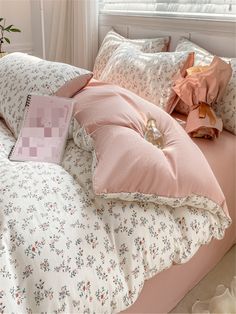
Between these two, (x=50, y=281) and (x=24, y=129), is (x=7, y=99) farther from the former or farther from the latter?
(x=50, y=281)

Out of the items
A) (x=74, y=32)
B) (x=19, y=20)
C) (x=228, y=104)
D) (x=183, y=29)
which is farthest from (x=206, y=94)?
(x=19, y=20)

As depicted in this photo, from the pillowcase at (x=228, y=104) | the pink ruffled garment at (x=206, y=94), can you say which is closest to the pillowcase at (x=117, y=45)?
the pillowcase at (x=228, y=104)

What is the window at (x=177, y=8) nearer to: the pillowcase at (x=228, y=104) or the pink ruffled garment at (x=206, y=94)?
the pillowcase at (x=228, y=104)

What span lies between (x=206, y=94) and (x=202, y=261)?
2.27 feet

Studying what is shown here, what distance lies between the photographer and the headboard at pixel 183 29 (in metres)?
1.85

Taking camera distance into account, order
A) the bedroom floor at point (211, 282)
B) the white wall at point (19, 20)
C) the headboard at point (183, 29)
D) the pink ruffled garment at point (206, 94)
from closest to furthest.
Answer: the bedroom floor at point (211, 282)
the pink ruffled garment at point (206, 94)
the headboard at point (183, 29)
the white wall at point (19, 20)

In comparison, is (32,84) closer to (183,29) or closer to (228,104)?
(228,104)

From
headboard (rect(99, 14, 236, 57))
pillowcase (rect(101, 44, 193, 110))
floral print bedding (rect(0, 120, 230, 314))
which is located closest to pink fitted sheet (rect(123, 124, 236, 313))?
floral print bedding (rect(0, 120, 230, 314))

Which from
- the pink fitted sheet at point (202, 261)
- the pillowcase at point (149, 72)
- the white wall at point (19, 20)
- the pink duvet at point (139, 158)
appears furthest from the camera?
the white wall at point (19, 20)

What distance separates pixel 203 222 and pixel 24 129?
2.39ft

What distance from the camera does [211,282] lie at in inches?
61.9

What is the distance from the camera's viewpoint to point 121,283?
98cm

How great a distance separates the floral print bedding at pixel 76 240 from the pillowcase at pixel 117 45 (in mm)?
1102

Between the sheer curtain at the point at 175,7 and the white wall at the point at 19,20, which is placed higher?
the sheer curtain at the point at 175,7
